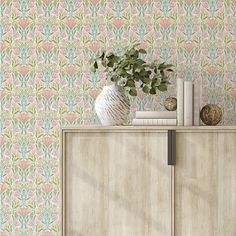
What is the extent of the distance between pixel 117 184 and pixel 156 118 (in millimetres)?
418

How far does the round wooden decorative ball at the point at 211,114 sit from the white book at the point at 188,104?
12 centimetres

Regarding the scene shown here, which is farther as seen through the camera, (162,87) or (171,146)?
(162,87)

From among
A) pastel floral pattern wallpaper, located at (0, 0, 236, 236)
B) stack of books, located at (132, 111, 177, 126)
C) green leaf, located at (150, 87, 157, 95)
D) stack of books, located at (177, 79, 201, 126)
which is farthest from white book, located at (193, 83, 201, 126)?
pastel floral pattern wallpaper, located at (0, 0, 236, 236)

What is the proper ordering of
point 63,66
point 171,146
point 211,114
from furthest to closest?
point 63,66 → point 211,114 → point 171,146

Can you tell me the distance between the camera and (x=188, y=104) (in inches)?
113

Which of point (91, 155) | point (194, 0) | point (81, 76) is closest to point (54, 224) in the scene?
point (91, 155)

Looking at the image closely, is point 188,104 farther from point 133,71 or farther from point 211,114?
point 133,71

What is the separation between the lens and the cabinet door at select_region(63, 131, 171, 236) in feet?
9.32

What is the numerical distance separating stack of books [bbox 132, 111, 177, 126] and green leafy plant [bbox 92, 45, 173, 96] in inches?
5.4

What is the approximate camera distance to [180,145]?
284 centimetres

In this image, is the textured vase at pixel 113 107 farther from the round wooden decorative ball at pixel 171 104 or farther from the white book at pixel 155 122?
the round wooden decorative ball at pixel 171 104

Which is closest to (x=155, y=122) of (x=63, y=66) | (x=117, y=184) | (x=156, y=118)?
(x=156, y=118)

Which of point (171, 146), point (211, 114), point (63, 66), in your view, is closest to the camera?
point (171, 146)

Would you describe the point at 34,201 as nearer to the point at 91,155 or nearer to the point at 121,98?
the point at 91,155
